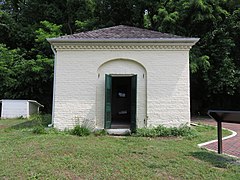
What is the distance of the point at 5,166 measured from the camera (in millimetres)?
4551

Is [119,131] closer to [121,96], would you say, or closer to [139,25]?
[121,96]

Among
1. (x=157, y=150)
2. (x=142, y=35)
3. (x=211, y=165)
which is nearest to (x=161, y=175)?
(x=211, y=165)

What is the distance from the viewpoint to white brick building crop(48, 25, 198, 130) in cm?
903

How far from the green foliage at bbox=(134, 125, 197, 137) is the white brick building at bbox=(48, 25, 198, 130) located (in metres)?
0.40

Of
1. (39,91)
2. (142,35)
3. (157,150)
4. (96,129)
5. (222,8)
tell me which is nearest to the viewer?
(157,150)

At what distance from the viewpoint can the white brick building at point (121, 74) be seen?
9.03 meters

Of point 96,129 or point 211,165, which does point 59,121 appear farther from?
point 211,165

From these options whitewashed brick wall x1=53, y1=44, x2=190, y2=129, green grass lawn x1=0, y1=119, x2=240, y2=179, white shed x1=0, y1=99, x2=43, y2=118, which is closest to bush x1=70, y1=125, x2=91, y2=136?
whitewashed brick wall x1=53, y1=44, x2=190, y2=129

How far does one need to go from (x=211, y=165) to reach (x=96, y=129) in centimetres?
506

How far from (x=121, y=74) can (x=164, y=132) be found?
2965mm

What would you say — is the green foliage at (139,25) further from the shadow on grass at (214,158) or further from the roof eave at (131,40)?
the shadow on grass at (214,158)

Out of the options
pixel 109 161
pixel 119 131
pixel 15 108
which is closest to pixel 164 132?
pixel 119 131

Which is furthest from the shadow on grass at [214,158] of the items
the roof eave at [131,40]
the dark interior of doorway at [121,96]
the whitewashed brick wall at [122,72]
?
the dark interior of doorway at [121,96]

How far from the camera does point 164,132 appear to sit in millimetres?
8516
